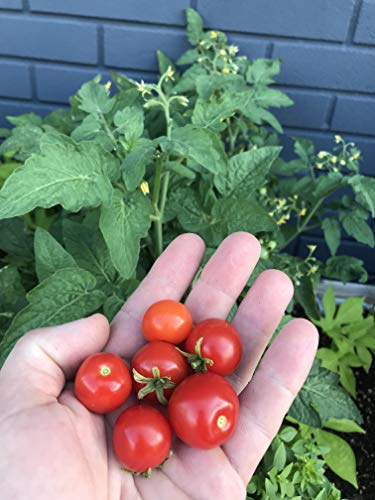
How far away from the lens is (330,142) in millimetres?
2123

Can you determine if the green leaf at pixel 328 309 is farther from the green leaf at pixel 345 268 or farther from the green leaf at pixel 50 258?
the green leaf at pixel 50 258

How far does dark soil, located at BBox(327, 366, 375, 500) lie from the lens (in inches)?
67.9

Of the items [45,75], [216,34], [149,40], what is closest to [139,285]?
[216,34]

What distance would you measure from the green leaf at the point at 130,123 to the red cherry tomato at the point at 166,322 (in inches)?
16.0

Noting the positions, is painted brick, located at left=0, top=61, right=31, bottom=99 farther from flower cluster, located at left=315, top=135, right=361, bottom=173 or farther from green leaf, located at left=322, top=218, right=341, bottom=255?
green leaf, located at left=322, top=218, right=341, bottom=255

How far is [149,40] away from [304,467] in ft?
5.15

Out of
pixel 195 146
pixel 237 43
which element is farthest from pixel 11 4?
pixel 195 146

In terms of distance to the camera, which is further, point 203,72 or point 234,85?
point 203,72

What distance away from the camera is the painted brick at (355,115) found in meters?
2.01

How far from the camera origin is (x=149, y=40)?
1.95 m

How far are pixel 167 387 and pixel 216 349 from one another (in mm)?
134

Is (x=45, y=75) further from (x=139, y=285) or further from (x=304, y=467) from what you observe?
(x=304, y=467)

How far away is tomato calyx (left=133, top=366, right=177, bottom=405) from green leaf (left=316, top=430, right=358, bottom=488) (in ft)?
2.63

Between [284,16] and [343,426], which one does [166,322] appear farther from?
A: [284,16]
